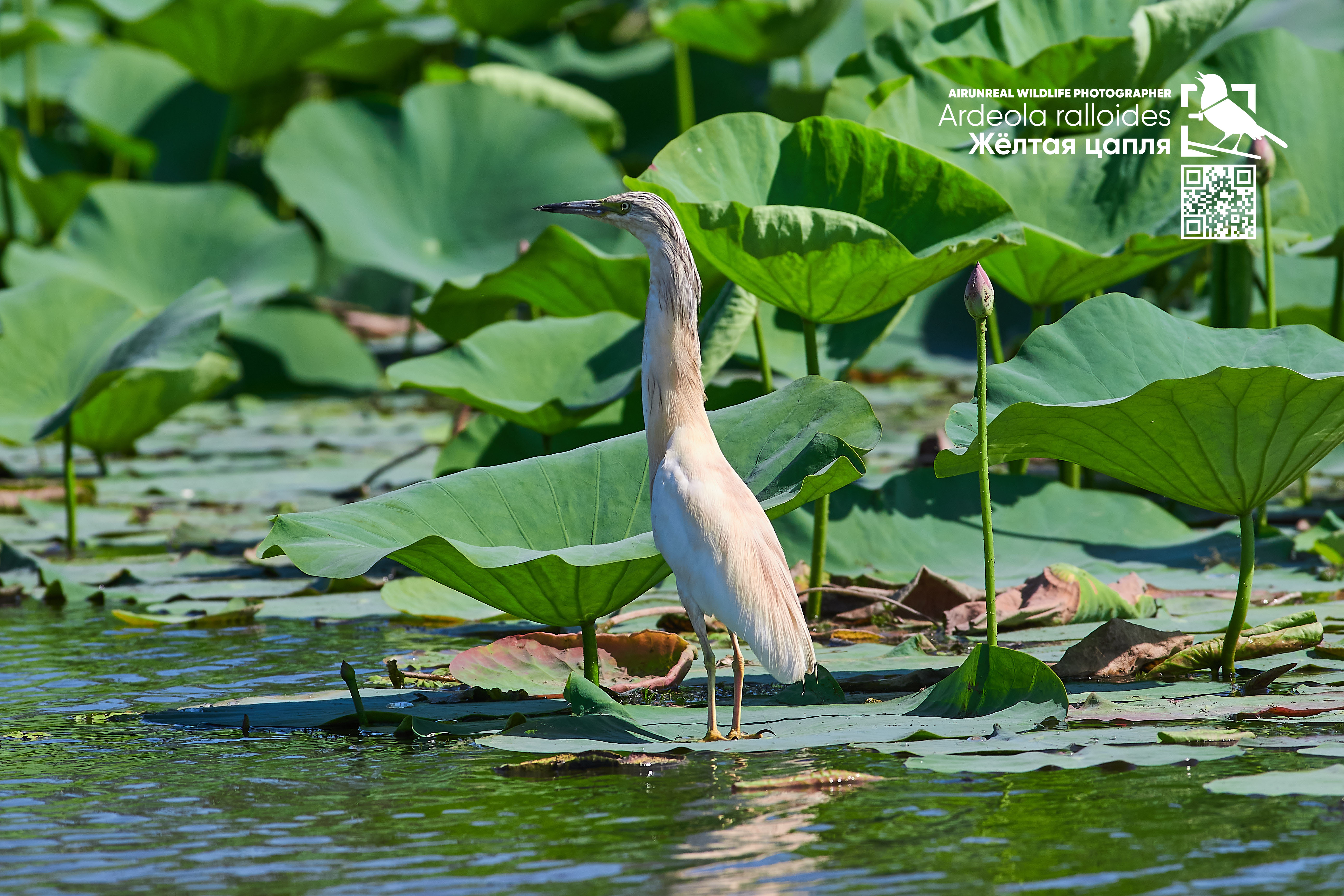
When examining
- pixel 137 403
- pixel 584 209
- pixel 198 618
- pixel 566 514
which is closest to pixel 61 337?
pixel 137 403

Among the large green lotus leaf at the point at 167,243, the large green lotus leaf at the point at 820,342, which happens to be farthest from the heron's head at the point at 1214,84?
the large green lotus leaf at the point at 167,243

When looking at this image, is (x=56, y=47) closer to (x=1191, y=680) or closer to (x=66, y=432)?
(x=66, y=432)

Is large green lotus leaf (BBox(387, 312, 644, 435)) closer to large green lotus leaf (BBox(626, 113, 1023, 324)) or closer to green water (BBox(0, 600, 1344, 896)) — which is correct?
large green lotus leaf (BBox(626, 113, 1023, 324))

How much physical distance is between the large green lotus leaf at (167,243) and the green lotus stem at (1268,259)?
4808mm

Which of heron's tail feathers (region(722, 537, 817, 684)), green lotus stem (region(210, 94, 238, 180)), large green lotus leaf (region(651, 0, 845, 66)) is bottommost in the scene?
heron's tail feathers (region(722, 537, 817, 684))

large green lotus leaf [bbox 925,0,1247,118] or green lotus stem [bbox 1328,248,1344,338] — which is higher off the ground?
large green lotus leaf [bbox 925,0,1247,118]

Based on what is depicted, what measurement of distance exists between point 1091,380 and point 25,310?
155 inches

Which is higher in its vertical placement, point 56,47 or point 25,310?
point 56,47

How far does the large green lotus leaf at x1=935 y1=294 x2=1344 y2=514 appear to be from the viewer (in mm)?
2676

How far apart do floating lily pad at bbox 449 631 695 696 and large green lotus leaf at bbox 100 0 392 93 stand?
588cm

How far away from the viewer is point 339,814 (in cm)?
229

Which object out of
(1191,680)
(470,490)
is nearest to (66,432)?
(470,490)

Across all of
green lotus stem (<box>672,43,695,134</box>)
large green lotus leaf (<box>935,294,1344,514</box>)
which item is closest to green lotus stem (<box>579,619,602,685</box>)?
large green lotus leaf (<box>935,294,1344,514</box>)

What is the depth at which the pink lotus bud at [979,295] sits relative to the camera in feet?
8.56
